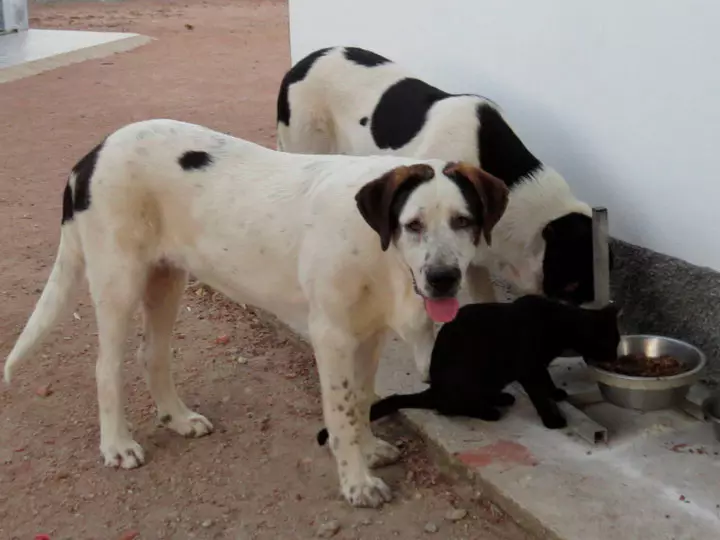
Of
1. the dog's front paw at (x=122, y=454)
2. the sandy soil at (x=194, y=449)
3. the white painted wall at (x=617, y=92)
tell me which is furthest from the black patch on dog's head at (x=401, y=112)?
the dog's front paw at (x=122, y=454)

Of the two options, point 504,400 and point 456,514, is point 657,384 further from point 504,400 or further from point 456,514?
point 456,514

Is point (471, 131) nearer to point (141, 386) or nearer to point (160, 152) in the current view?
point (160, 152)

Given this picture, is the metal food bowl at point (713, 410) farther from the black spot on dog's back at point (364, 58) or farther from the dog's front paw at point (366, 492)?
the black spot on dog's back at point (364, 58)

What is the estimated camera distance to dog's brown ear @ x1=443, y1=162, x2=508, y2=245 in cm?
328

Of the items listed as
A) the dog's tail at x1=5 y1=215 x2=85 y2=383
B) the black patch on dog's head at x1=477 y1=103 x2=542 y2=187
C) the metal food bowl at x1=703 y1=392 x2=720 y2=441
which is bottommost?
the metal food bowl at x1=703 y1=392 x2=720 y2=441

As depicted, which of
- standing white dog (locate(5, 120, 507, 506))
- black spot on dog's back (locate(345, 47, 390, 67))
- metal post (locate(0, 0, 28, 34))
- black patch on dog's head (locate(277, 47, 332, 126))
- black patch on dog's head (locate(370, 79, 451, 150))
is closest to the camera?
standing white dog (locate(5, 120, 507, 506))

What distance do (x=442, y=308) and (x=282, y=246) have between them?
676mm

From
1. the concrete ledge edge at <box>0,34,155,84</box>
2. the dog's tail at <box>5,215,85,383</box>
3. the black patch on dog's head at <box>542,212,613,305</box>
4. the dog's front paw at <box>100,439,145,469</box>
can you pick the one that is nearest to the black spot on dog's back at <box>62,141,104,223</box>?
the dog's tail at <box>5,215,85,383</box>

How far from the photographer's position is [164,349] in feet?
13.7

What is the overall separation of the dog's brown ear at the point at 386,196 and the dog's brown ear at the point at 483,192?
0.10 m

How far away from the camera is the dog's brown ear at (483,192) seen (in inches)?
129

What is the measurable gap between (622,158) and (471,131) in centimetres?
72

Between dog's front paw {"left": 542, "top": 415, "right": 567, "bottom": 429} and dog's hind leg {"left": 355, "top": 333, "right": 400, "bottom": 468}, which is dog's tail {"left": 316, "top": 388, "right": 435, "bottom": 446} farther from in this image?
dog's front paw {"left": 542, "top": 415, "right": 567, "bottom": 429}

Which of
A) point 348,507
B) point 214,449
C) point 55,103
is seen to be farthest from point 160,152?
point 55,103
